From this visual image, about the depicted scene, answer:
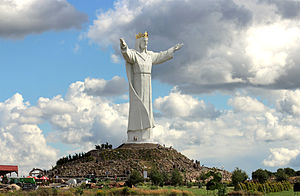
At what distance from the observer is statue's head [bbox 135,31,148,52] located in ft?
194

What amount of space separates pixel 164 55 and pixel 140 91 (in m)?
5.14

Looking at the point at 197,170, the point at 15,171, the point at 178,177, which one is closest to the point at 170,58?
the point at 197,170

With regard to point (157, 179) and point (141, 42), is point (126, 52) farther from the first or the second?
point (157, 179)

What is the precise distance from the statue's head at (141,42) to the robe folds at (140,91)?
31.7 inches

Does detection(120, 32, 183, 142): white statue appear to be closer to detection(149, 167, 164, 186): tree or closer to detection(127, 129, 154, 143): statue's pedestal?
detection(127, 129, 154, 143): statue's pedestal

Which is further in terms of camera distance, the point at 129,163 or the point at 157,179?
the point at 129,163

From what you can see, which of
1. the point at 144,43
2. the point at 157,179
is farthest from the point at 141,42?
the point at 157,179

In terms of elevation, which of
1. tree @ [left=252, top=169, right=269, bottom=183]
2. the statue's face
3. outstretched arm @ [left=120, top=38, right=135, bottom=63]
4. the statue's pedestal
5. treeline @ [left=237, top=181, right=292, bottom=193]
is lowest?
treeline @ [left=237, top=181, right=292, bottom=193]

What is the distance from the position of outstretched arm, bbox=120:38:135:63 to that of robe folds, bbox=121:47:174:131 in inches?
18.6

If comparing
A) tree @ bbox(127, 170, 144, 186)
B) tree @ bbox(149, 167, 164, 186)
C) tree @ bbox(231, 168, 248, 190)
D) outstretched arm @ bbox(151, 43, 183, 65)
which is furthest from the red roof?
outstretched arm @ bbox(151, 43, 183, 65)

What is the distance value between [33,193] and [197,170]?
27196 mm

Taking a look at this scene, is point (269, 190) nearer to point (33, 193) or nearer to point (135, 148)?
point (33, 193)

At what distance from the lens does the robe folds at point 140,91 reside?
192 feet

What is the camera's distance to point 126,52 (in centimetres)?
5594
